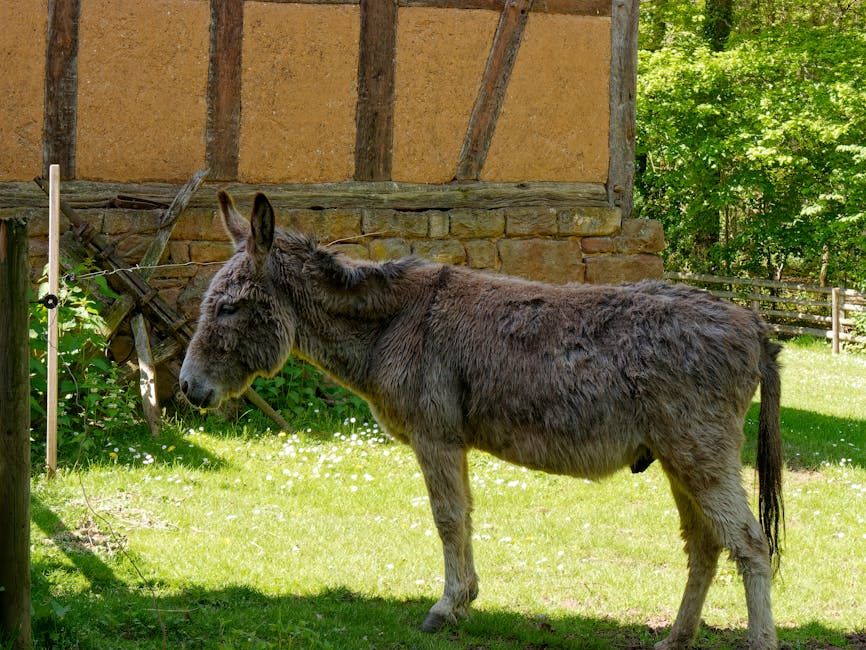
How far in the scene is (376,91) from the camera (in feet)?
35.1

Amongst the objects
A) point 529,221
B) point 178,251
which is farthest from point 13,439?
point 529,221

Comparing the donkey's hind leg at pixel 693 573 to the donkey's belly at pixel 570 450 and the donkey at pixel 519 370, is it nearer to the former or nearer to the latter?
the donkey at pixel 519 370

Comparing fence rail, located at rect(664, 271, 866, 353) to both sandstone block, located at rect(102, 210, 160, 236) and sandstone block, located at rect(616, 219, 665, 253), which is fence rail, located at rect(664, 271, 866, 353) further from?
sandstone block, located at rect(102, 210, 160, 236)

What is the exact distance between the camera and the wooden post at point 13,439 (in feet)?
14.1

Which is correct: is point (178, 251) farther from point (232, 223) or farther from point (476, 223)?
point (232, 223)

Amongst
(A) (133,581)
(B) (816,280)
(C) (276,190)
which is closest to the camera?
(A) (133,581)

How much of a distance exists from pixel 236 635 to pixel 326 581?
143 centimetres

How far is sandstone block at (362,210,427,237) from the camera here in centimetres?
1080

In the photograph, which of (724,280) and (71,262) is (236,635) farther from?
(724,280)

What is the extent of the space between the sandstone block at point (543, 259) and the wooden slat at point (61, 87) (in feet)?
14.7

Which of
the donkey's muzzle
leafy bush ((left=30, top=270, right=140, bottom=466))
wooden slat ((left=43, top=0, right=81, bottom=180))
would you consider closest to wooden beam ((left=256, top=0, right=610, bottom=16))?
wooden slat ((left=43, top=0, right=81, bottom=180))

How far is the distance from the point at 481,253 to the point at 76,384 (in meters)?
4.49

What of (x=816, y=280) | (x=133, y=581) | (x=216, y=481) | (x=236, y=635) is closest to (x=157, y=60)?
(x=216, y=481)

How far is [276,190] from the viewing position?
417 inches
